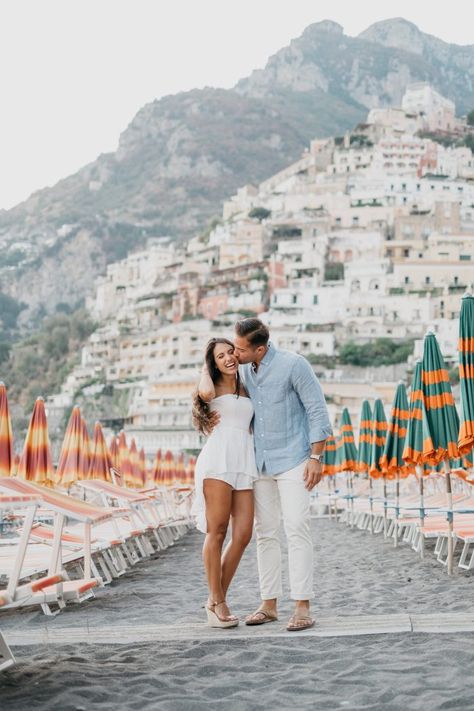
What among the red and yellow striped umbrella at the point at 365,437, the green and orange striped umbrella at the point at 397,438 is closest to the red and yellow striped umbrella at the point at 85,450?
the green and orange striped umbrella at the point at 397,438

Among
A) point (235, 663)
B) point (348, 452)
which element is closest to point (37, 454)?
point (235, 663)

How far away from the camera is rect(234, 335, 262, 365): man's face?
17.1ft

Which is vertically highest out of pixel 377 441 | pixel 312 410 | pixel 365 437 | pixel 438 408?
pixel 312 410

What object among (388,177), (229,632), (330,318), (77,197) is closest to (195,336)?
(330,318)

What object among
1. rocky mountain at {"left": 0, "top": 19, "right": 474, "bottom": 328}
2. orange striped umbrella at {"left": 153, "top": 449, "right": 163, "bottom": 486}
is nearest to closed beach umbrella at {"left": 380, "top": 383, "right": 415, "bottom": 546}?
orange striped umbrella at {"left": 153, "top": 449, "right": 163, "bottom": 486}

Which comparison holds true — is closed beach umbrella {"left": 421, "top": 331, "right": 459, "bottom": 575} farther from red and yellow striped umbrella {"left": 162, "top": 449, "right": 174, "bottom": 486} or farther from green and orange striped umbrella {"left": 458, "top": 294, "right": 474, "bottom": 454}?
red and yellow striped umbrella {"left": 162, "top": 449, "right": 174, "bottom": 486}

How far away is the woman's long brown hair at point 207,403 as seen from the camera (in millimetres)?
5105

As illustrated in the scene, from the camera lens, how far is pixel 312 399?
5180mm

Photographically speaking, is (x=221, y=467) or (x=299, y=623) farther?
(x=221, y=467)

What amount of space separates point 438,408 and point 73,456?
5811mm

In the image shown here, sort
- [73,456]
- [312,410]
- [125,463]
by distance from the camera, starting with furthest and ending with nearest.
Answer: [125,463] → [73,456] → [312,410]

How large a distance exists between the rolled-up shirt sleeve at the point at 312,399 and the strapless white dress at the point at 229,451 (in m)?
0.30

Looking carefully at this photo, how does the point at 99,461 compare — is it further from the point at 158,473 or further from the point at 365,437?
the point at 158,473

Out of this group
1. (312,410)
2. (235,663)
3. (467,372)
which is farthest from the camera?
(467,372)
